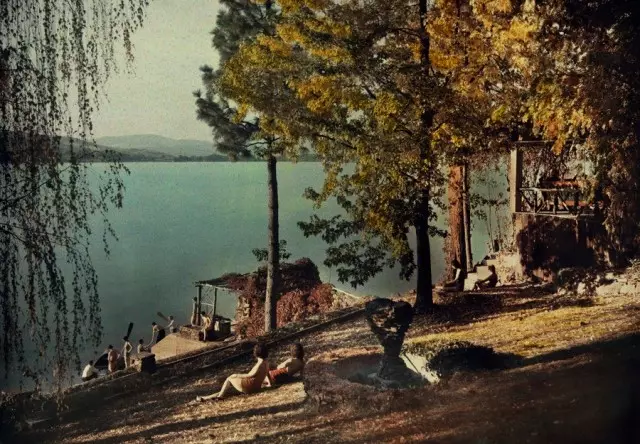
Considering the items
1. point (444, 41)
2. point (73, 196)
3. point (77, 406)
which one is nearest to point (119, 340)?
point (77, 406)

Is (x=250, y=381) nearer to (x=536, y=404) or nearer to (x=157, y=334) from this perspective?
(x=536, y=404)

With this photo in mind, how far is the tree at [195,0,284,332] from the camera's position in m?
21.7

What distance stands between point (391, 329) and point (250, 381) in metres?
2.92

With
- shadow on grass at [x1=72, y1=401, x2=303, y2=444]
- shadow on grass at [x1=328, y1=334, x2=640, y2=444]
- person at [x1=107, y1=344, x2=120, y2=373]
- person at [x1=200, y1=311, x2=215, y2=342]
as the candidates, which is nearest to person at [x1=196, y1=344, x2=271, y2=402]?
shadow on grass at [x1=72, y1=401, x2=303, y2=444]

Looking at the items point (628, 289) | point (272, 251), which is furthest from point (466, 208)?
point (628, 289)

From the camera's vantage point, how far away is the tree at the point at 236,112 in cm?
2167

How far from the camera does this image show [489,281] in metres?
19.1

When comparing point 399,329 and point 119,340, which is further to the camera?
point 119,340

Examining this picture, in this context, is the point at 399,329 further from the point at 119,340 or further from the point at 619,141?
the point at 119,340

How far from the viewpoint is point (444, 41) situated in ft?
47.2

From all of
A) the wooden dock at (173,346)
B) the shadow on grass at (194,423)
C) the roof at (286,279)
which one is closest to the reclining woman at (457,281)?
the roof at (286,279)

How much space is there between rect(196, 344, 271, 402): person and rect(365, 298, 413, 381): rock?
2270 millimetres

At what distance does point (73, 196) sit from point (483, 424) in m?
5.83

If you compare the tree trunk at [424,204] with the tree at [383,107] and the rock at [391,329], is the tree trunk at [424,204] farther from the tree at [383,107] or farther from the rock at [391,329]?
the rock at [391,329]
